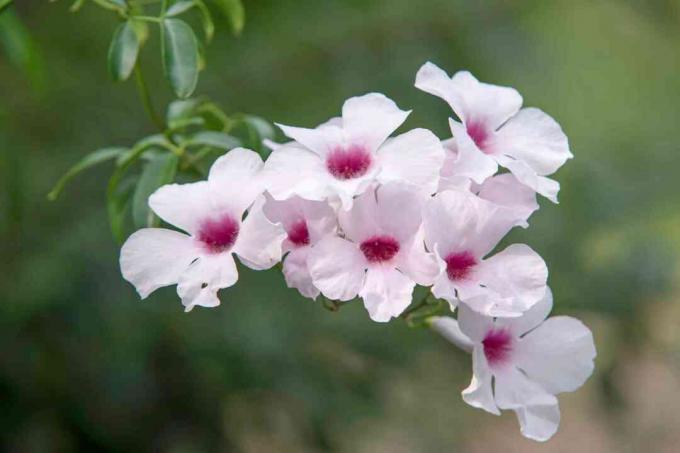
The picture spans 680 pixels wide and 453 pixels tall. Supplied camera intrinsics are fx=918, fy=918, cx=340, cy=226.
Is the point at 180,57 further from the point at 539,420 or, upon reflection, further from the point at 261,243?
the point at 539,420

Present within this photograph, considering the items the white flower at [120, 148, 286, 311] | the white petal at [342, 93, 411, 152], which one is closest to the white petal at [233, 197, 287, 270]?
the white flower at [120, 148, 286, 311]

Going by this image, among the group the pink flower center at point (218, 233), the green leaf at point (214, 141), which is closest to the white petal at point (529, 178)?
the pink flower center at point (218, 233)

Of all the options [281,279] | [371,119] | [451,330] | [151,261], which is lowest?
[281,279]

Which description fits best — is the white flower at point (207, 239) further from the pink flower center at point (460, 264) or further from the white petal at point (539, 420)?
the white petal at point (539, 420)

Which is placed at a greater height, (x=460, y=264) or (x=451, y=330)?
(x=460, y=264)

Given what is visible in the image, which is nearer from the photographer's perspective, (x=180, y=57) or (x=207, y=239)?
(x=207, y=239)

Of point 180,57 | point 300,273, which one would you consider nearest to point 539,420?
point 300,273
